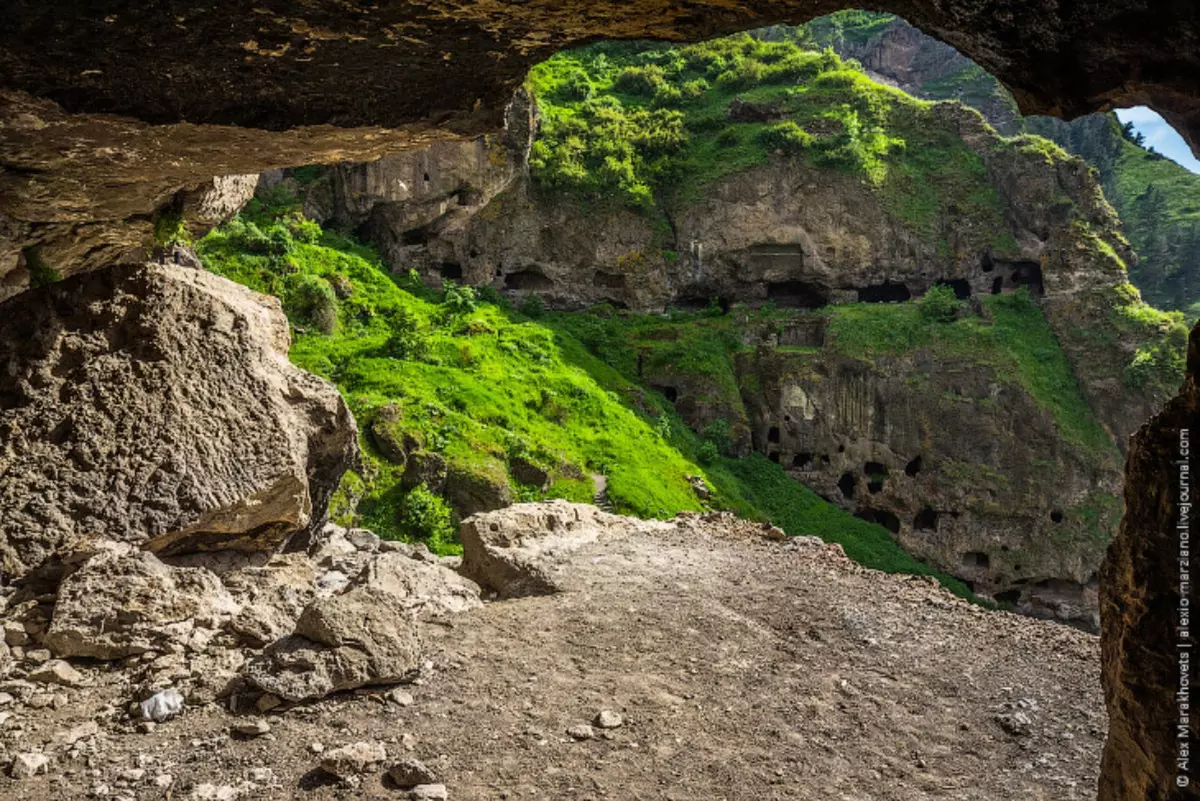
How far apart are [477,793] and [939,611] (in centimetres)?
754

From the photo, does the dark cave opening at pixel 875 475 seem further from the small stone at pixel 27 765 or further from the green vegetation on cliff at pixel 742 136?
the small stone at pixel 27 765

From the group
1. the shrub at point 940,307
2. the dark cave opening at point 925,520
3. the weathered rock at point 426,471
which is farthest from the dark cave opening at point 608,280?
the weathered rock at point 426,471

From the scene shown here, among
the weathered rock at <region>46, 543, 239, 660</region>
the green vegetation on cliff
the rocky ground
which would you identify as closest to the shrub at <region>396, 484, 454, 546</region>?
the rocky ground

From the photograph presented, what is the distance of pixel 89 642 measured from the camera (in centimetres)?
609

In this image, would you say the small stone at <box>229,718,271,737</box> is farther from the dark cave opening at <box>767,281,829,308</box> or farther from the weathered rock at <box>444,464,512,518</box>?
the dark cave opening at <box>767,281,829,308</box>

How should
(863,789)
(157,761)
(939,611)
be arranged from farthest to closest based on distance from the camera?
(939,611), (863,789), (157,761)

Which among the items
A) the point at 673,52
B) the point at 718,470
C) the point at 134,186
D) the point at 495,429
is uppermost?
the point at 673,52

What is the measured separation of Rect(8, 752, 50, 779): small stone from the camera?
196 inches

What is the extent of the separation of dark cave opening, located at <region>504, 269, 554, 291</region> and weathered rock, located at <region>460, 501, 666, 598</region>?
2161cm

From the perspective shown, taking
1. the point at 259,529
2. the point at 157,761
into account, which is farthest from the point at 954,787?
the point at 259,529

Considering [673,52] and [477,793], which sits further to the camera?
[673,52]

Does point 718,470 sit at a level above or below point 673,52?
below

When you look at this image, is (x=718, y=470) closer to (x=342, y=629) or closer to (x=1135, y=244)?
(x=342, y=629)

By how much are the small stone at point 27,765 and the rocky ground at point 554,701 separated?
0.6 inches
